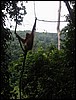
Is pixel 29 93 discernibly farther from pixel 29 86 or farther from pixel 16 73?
pixel 16 73

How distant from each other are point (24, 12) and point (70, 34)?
1.49 meters

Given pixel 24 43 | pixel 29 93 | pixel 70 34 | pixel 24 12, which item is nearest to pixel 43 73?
pixel 29 93

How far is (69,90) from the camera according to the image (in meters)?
7.15

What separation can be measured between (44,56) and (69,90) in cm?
247

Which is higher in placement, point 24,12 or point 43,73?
point 24,12

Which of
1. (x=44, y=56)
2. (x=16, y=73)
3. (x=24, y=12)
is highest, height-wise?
(x=24, y=12)

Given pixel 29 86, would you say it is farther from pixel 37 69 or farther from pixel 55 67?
pixel 55 67

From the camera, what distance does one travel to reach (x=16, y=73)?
32.4 feet

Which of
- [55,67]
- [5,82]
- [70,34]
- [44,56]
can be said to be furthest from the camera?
[44,56]

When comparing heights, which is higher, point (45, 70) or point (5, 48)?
point (5, 48)

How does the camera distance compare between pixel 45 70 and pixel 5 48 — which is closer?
pixel 5 48

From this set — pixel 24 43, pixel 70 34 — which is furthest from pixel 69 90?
pixel 24 43

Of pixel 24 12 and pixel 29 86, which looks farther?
pixel 29 86

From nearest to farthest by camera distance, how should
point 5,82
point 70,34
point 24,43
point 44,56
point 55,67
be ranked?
point 24,43
point 5,82
point 70,34
point 55,67
point 44,56
